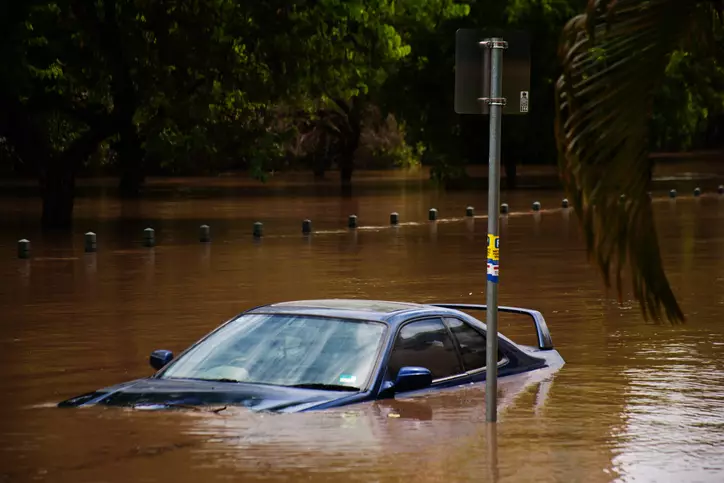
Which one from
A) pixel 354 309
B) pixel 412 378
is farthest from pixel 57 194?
Answer: pixel 412 378

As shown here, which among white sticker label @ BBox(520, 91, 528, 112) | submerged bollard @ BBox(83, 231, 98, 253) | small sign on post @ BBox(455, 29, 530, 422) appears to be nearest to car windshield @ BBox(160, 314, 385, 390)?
small sign on post @ BBox(455, 29, 530, 422)

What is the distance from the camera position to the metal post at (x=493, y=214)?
1145 centimetres

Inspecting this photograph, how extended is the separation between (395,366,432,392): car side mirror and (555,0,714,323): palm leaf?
3.17m

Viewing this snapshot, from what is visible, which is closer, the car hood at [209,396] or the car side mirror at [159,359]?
the car hood at [209,396]

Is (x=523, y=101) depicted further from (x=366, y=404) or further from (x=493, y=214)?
(x=366, y=404)

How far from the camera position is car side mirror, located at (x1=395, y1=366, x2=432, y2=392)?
1102cm

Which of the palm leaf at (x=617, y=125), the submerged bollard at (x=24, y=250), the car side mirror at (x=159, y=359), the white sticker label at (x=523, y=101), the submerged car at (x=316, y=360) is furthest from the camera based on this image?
the submerged bollard at (x=24, y=250)

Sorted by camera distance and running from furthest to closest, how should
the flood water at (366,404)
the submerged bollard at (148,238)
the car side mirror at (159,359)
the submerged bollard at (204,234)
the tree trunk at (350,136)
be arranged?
the tree trunk at (350,136)
the submerged bollard at (204,234)
the submerged bollard at (148,238)
the car side mirror at (159,359)
the flood water at (366,404)

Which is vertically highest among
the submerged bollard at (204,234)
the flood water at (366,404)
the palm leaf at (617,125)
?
the palm leaf at (617,125)

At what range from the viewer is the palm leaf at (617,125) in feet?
25.3

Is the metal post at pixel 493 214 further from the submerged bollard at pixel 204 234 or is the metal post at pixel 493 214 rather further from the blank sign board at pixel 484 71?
the submerged bollard at pixel 204 234

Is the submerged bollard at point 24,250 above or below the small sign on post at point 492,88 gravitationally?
below

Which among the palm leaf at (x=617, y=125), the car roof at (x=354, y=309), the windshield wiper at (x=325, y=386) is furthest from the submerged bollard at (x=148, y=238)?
the palm leaf at (x=617, y=125)

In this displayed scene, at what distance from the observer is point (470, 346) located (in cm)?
1246
